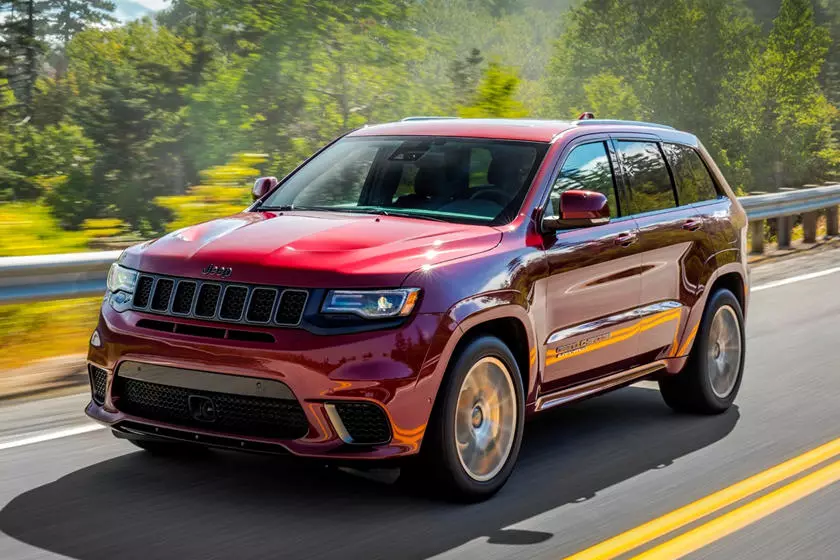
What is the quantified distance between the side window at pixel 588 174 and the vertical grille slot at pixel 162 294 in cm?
195

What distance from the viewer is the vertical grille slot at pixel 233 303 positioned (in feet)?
17.7

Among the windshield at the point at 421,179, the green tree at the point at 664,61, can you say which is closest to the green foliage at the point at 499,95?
the windshield at the point at 421,179

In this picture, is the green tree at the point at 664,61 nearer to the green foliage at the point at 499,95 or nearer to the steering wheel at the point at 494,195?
the green foliage at the point at 499,95

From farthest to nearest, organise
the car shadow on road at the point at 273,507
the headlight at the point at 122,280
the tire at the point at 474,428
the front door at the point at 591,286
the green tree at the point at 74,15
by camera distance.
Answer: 1. the green tree at the point at 74,15
2. the front door at the point at 591,286
3. the headlight at the point at 122,280
4. the tire at the point at 474,428
5. the car shadow on road at the point at 273,507

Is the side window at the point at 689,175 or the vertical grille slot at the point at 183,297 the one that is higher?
the side window at the point at 689,175

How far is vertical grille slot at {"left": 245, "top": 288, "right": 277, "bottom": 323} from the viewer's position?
535 centimetres

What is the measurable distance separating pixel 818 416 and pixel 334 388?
149 inches

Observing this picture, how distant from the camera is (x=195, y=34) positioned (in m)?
64.5

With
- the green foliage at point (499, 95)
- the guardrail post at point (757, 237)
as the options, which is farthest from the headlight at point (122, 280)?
the guardrail post at point (757, 237)

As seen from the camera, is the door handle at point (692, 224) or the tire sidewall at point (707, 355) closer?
the door handle at point (692, 224)

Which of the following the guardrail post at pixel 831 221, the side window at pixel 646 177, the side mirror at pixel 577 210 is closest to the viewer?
the side mirror at pixel 577 210

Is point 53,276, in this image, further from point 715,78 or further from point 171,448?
point 715,78

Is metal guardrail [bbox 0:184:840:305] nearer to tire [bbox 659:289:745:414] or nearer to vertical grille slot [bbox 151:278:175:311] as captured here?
vertical grille slot [bbox 151:278:175:311]

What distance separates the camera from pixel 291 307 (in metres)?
5.34
